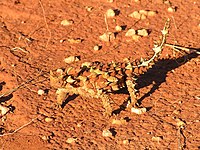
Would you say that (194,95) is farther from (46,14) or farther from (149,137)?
(46,14)

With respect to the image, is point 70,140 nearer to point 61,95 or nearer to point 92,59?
point 61,95

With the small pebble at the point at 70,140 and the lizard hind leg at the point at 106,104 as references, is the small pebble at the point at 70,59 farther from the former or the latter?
the small pebble at the point at 70,140

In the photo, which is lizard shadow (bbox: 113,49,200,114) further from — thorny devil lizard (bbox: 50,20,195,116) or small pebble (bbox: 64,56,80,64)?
small pebble (bbox: 64,56,80,64)

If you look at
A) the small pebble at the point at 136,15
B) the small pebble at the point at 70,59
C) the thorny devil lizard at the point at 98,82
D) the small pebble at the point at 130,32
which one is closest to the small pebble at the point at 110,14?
the small pebble at the point at 136,15

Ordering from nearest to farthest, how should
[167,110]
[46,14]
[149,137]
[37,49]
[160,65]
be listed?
[149,137], [167,110], [160,65], [37,49], [46,14]

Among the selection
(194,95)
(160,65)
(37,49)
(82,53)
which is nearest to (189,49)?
(160,65)

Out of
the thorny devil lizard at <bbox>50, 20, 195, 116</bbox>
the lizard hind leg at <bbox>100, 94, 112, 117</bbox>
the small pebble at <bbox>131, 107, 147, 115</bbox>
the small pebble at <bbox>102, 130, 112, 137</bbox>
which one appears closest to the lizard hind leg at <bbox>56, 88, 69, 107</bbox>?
the thorny devil lizard at <bbox>50, 20, 195, 116</bbox>

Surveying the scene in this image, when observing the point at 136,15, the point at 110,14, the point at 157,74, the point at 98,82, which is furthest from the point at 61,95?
the point at 136,15
